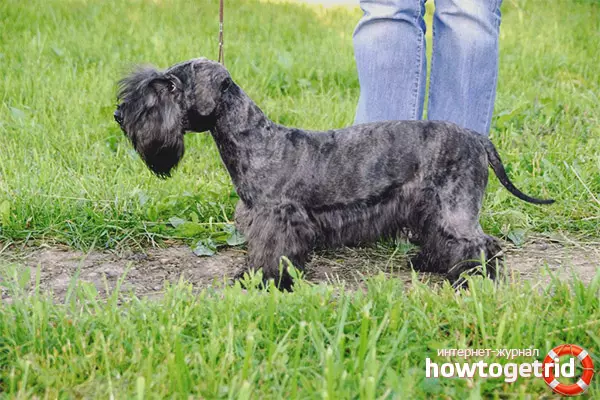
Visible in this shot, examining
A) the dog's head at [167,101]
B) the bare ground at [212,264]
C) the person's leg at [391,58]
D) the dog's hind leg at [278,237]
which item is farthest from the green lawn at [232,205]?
the person's leg at [391,58]

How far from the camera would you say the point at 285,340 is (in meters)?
2.16

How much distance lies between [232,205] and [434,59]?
4.25ft

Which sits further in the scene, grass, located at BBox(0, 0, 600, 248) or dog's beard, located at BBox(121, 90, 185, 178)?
grass, located at BBox(0, 0, 600, 248)

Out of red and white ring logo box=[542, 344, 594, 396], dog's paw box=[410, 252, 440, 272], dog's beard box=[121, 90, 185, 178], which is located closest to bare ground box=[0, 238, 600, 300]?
dog's paw box=[410, 252, 440, 272]

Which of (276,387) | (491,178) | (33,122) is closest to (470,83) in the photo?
(491,178)

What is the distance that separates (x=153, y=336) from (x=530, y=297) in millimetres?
1190

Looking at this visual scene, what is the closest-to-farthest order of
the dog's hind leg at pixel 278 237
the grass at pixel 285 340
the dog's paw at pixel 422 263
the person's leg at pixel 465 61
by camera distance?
the grass at pixel 285 340 → the dog's hind leg at pixel 278 237 → the dog's paw at pixel 422 263 → the person's leg at pixel 465 61

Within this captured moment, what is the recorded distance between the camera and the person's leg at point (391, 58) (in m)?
3.47

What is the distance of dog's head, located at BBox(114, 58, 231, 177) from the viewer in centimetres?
291

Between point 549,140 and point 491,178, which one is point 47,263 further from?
point 549,140

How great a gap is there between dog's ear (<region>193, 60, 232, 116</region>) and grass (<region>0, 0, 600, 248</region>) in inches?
29.9

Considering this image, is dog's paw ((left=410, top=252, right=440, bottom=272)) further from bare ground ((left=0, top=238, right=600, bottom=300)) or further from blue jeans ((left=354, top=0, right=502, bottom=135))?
blue jeans ((left=354, top=0, right=502, bottom=135))

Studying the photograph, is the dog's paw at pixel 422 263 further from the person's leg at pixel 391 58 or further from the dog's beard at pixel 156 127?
the dog's beard at pixel 156 127

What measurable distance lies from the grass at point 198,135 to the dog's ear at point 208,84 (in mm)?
760
